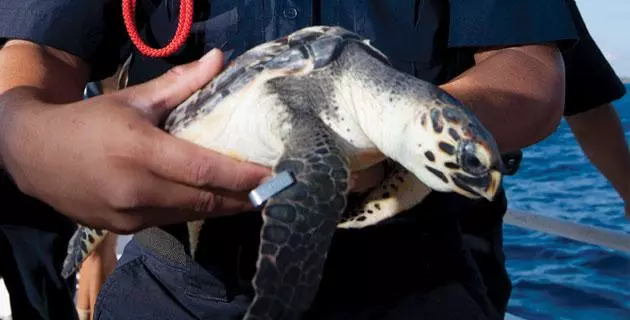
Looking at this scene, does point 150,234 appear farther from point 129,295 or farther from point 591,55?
point 591,55

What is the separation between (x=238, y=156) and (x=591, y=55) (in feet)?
3.22

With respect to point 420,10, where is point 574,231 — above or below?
below

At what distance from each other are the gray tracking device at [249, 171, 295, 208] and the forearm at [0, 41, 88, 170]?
0.35m

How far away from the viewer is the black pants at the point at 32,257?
171 centimetres

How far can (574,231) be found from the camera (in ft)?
Answer: 7.93

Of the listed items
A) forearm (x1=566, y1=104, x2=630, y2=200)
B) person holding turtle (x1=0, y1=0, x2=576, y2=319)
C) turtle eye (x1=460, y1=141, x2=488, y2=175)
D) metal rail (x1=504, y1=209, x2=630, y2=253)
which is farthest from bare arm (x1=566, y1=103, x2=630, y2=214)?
turtle eye (x1=460, y1=141, x2=488, y2=175)

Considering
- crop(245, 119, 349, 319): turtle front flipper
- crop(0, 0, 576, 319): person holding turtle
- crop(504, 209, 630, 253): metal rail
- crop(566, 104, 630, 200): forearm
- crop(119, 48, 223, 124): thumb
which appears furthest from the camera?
crop(504, 209, 630, 253): metal rail

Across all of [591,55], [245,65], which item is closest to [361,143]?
[245,65]

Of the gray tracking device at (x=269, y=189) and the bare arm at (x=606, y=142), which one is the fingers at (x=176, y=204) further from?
the bare arm at (x=606, y=142)

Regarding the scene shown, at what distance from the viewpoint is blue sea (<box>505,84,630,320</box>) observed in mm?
3879

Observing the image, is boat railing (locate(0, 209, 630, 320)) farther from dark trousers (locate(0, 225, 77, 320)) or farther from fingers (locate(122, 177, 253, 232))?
fingers (locate(122, 177, 253, 232))

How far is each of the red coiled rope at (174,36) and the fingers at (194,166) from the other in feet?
0.96

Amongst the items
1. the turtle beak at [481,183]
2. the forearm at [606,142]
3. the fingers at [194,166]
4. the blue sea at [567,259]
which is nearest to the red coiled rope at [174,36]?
the fingers at [194,166]

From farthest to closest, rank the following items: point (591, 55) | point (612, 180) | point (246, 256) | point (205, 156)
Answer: point (612, 180), point (591, 55), point (246, 256), point (205, 156)
